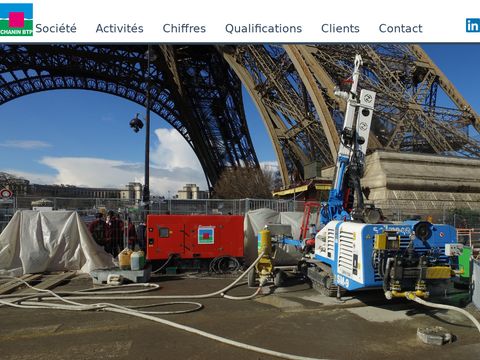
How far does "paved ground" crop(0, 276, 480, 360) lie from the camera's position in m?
5.01

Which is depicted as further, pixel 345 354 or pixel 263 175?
pixel 263 175

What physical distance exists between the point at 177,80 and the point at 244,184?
15.6 m

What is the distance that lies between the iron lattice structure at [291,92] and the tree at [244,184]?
327cm

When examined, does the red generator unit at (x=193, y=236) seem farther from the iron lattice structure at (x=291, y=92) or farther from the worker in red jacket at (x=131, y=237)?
the iron lattice structure at (x=291, y=92)

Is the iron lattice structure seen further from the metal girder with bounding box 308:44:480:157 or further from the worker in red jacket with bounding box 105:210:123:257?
the worker in red jacket with bounding box 105:210:123:257

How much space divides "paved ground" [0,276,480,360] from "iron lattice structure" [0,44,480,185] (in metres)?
14.2

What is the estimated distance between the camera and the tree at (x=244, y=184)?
1642 inches

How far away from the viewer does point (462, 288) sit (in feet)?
28.2

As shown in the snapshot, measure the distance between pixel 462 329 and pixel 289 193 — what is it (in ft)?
72.5
